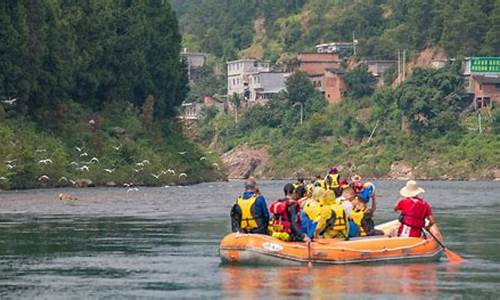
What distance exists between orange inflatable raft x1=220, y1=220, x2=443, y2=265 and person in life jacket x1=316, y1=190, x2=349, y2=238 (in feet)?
0.96

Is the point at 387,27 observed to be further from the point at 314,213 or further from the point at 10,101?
the point at 314,213

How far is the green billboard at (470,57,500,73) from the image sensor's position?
143 metres

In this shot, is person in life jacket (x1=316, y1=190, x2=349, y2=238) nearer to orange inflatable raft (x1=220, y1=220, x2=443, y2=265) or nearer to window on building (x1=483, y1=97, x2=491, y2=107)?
orange inflatable raft (x1=220, y1=220, x2=443, y2=265)

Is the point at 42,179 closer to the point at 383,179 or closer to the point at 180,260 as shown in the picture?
the point at 180,260

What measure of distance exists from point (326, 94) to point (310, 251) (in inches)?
5074

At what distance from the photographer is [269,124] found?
524 ft

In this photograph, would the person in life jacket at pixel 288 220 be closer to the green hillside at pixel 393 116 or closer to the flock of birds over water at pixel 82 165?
the flock of birds over water at pixel 82 165

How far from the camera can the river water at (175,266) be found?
29766 mm

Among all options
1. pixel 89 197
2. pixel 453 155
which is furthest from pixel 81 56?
pixel 453 155

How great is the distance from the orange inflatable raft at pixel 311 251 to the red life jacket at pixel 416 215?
30.0 inches

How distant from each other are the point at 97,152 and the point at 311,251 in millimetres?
57087

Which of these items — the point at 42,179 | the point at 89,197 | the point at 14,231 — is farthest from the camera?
the point at 42,179

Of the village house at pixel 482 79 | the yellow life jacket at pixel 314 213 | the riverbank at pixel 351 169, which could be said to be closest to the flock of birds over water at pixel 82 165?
the riverbank at pixel 351 169

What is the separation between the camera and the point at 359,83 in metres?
159
